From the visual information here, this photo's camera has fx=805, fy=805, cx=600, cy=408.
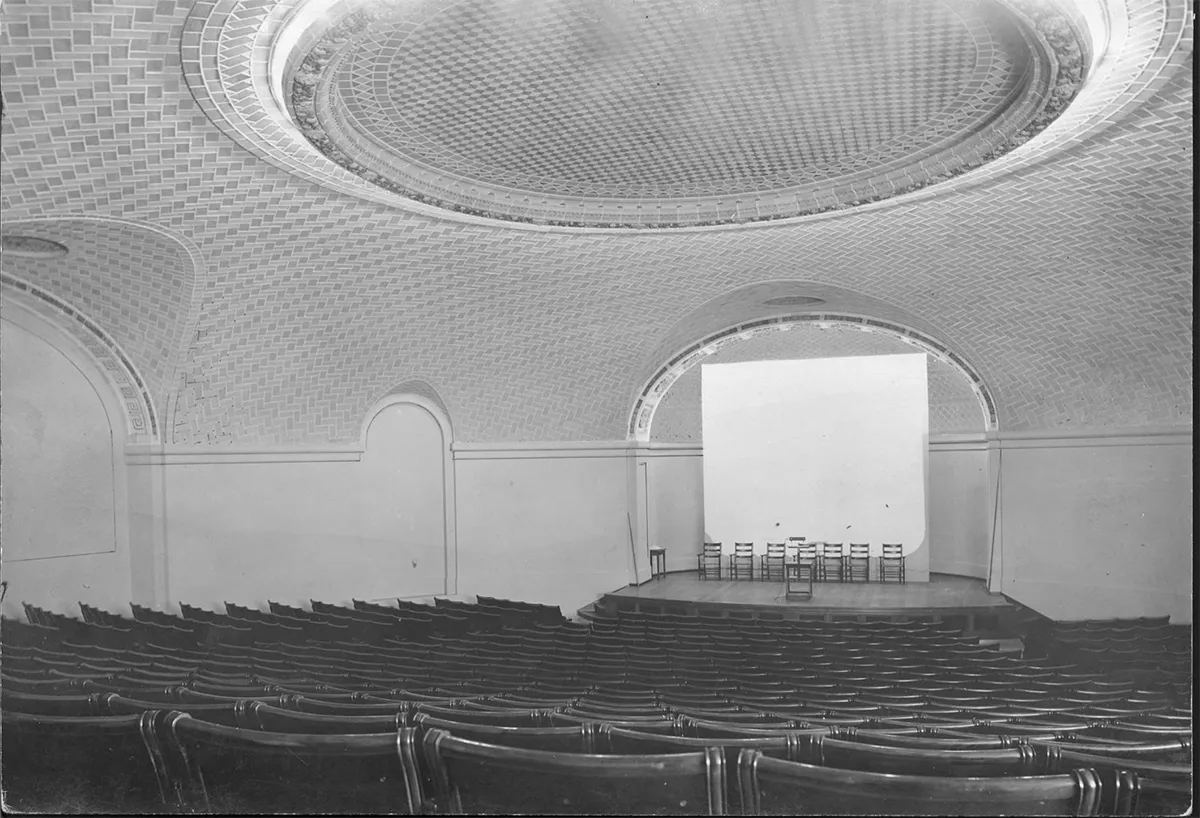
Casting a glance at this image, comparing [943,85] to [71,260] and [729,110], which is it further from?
[71,260]

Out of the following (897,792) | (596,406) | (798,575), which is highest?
(596,406)

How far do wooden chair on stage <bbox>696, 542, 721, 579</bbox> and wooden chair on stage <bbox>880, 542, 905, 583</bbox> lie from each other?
117 centimetres

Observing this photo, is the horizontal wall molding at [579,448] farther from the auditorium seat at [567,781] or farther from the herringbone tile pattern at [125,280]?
the auditorium seat at [567,781]

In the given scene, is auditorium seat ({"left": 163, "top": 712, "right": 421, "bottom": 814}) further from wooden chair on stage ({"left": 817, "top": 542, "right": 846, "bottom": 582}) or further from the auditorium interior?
wooden chair on stage ({"left": 817, "top": 542, "right": 846, "bottom": 582})

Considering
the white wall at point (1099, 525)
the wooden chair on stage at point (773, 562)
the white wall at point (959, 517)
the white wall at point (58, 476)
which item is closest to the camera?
the white wall at point (1099, 525)

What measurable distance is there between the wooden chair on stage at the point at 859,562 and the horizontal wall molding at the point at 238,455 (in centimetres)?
348

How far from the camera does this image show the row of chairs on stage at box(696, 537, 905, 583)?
563 cm

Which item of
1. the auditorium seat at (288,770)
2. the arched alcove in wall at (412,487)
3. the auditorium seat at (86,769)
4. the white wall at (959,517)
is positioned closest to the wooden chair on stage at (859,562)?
the white wall at (959,517)

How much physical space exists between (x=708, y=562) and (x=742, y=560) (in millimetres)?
368

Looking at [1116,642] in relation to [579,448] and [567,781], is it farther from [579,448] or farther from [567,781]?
[579,448]

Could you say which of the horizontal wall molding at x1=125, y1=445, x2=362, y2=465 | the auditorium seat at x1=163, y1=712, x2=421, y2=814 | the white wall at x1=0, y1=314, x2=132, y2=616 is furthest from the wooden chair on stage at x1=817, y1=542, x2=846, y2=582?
the white wall at x1=0, y1=314, x2=132, y2=616

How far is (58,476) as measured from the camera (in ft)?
15.6

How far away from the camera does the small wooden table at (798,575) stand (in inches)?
222

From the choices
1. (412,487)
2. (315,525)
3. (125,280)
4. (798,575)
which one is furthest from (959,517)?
(125,280)
